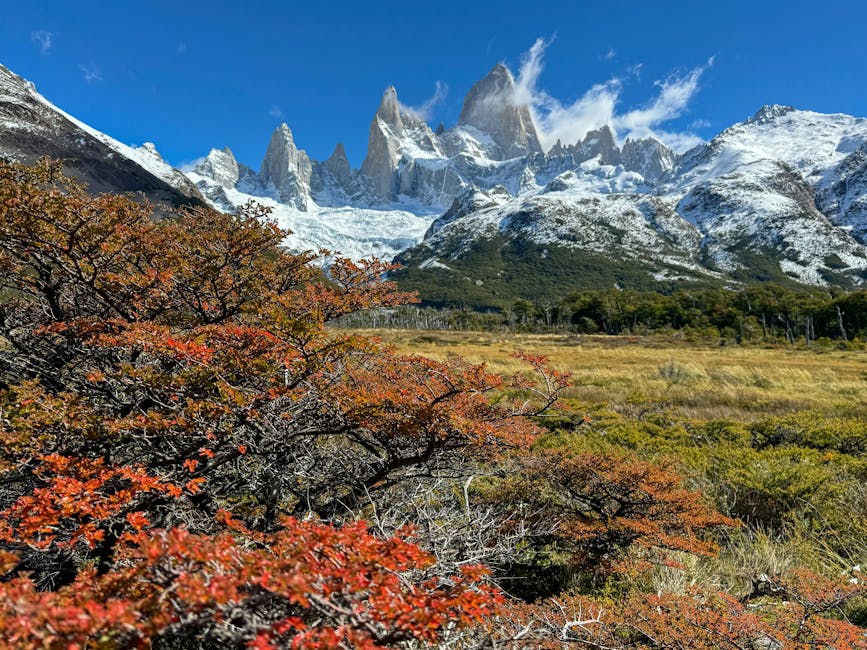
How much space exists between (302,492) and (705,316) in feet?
287

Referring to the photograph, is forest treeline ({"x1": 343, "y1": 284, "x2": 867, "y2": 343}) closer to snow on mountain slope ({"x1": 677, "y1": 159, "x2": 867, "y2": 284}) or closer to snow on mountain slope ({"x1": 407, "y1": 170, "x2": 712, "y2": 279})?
snow on mountain slope ({"x1": 407, "y1": 170, "x2": 712, "y2": 279})

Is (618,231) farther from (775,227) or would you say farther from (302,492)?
(302,492)

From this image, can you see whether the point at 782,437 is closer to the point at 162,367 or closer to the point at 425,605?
the point at 425,605

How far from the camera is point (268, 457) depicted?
4.55 metres

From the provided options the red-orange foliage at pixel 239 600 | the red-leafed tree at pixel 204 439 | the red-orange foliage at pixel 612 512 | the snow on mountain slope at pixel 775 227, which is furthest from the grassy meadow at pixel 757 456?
the snow on mountain slope at pixel 775 227

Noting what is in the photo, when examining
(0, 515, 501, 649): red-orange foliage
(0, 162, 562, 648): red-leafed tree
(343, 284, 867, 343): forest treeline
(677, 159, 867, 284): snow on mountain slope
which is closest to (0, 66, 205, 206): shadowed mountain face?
(343, 284, 867, 343): forest treeline

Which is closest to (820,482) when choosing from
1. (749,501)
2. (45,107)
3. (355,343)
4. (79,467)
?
(749,501)

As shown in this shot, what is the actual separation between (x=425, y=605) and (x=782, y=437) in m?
12.1

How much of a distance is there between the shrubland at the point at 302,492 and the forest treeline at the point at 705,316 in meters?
62.4

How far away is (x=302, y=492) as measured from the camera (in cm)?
507

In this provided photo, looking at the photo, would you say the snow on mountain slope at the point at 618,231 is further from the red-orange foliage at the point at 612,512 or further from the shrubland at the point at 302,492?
the shrubland at the point at 302,492

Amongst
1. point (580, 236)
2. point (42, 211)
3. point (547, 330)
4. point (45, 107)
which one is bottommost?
point (547, 330)

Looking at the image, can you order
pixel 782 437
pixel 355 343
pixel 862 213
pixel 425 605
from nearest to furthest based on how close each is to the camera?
pixel 425 605 < pixel 355 343 < pixel 782 437 < pixel 862 213

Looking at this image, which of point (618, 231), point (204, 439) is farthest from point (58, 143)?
point (618, 231)
